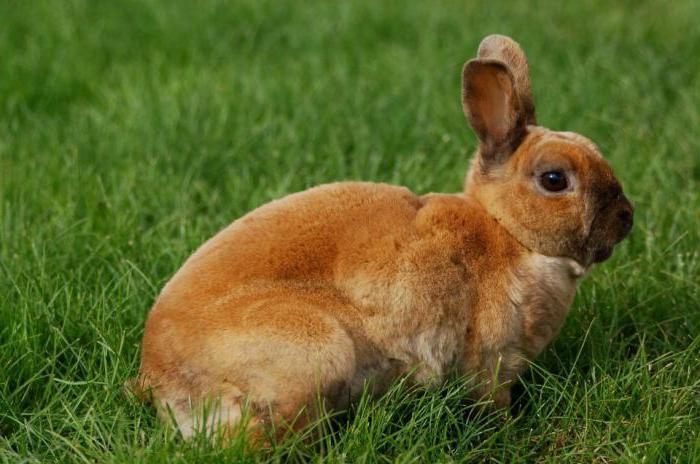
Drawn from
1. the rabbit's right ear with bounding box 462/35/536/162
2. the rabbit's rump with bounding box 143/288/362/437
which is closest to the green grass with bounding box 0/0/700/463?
the rabbit's rump with bounding box 143/288/362/437

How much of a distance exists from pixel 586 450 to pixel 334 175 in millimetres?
2200

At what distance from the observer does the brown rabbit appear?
131 inches

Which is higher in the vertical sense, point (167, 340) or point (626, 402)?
point (167, 340)

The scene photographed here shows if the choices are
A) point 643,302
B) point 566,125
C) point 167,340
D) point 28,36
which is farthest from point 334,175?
point 28,36

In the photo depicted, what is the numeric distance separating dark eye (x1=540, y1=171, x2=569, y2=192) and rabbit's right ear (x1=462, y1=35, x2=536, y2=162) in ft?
0.58

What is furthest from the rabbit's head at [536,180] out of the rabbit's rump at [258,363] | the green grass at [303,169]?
the rabbit's rump at [258,363]

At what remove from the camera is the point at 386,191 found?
379cm

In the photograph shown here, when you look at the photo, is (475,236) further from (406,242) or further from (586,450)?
(586,450)

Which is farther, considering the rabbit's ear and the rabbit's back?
the rabbit's ear

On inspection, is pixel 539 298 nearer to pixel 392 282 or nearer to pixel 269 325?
pixel 392 282

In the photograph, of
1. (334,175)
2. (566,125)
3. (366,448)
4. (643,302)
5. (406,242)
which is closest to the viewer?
(366,448)

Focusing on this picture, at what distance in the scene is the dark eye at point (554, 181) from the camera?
145 inches

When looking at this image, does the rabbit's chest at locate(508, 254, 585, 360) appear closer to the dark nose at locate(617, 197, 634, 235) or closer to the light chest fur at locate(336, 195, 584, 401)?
the light chest fur at locate(336, 195, 584, 401)

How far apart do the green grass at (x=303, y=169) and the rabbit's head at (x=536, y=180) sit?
43cm
